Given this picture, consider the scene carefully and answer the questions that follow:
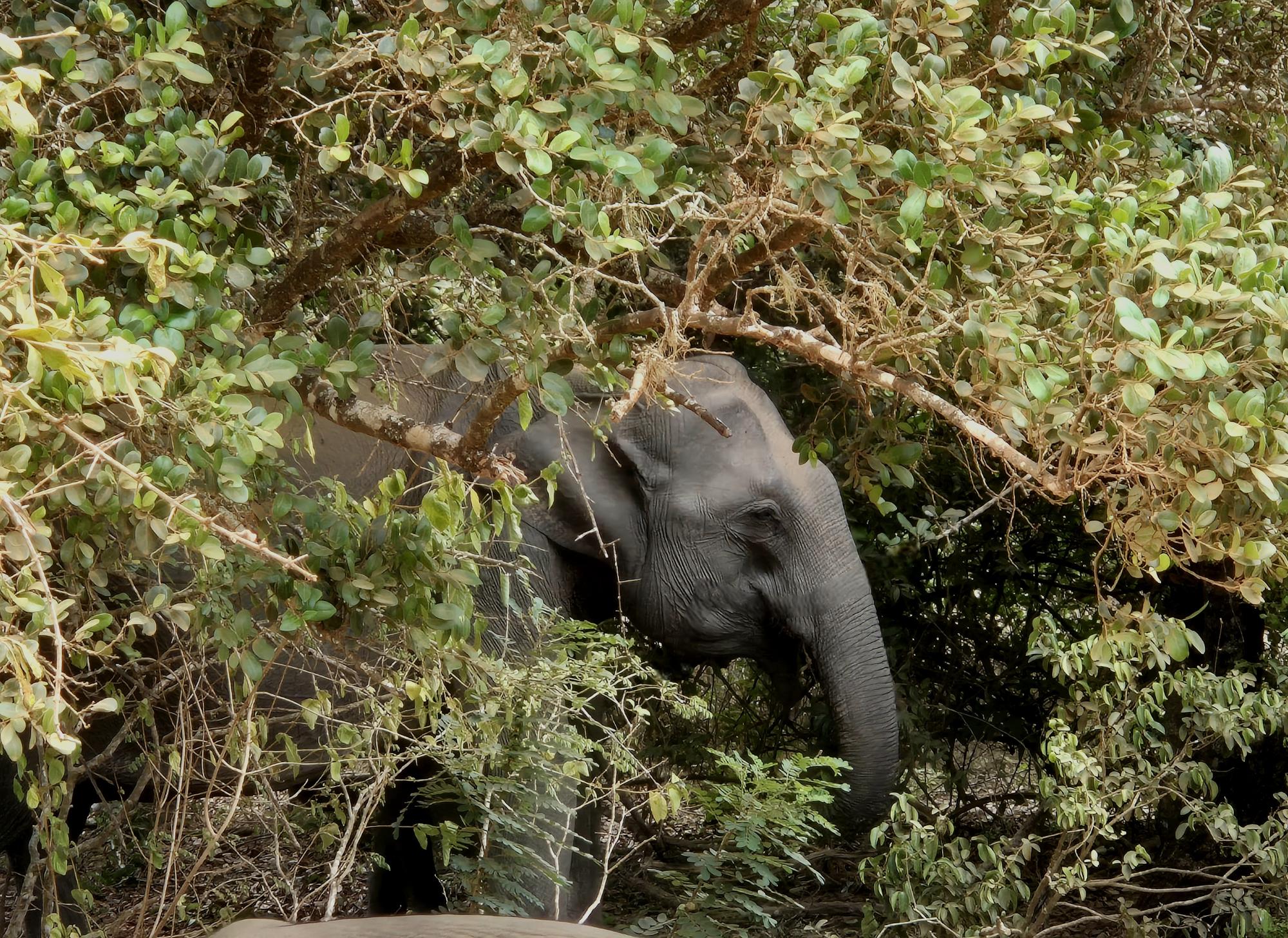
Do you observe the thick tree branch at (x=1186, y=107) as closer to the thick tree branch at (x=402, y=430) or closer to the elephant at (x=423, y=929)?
the thick tree branch at (x=402, y=430)

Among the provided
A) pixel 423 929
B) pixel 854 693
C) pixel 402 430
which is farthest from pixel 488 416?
pixel 854 693

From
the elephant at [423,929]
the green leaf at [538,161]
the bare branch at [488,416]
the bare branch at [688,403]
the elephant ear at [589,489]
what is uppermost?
the green leaf at [538,161]

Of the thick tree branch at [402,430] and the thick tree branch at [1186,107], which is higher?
the thick tree branch at [1186,107]

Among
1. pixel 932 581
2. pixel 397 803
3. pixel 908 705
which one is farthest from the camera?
pixel 932 581

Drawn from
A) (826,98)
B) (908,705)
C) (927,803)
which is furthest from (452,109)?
(927,803)

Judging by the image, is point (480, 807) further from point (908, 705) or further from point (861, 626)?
point (908, 705)

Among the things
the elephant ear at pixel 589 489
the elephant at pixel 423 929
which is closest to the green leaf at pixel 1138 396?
the elephant at pixel 423 929

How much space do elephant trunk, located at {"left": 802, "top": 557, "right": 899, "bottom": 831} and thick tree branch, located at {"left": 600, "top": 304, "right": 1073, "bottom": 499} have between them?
1232 mm

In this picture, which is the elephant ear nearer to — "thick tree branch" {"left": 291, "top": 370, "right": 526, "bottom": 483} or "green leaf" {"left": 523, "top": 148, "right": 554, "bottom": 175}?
"thick tree branch" {"left": 291, "top": 370, "right": 526, "bottom": 483}

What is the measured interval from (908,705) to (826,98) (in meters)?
3.38

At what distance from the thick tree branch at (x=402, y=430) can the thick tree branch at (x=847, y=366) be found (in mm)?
476

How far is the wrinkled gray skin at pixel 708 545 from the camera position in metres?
4.58

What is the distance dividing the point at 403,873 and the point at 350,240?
8.97 ft

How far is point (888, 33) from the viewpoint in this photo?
10.3 ft
